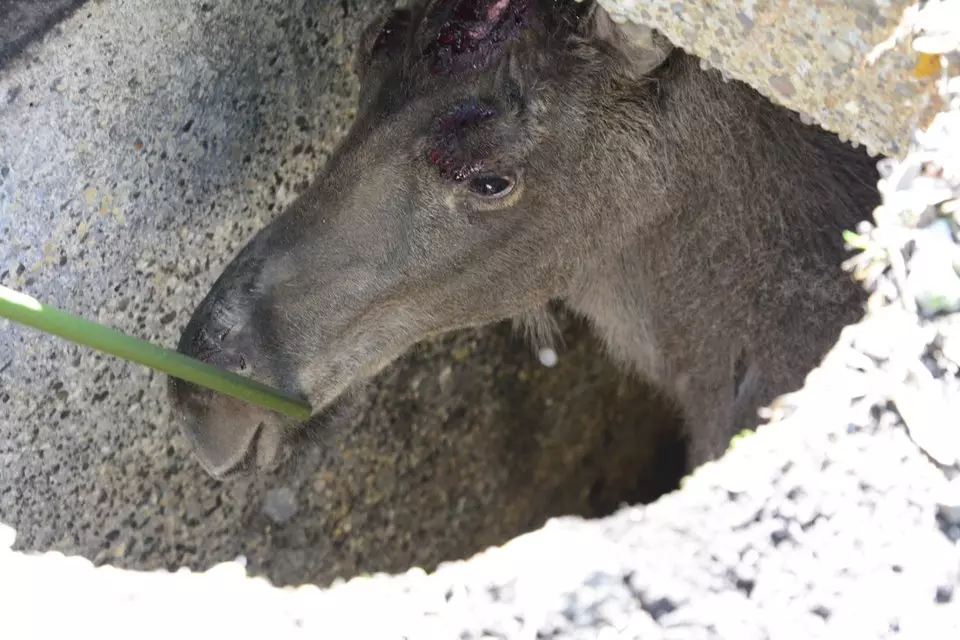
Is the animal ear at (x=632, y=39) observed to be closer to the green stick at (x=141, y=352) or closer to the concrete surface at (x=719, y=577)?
the concrete surface at (x=719, y=577)

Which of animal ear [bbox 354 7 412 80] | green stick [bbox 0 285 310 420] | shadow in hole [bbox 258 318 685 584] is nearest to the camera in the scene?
green stick [bbox 0 285 310 420]

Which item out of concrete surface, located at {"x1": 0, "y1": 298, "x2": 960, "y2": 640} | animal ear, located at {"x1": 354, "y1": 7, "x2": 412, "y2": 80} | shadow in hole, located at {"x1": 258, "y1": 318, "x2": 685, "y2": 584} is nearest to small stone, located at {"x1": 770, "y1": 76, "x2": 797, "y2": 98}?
concrete surface, located at {"x1": 0, "y1": 298, "x2": 960, "y2": 640}

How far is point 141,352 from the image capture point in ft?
6.24

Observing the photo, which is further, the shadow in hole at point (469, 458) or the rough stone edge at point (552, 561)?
the shadow in hole at point (469, 458)

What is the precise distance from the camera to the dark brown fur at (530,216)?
6.74ft

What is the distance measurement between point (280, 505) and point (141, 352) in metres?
1.26

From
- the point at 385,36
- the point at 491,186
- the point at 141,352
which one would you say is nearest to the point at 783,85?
the point at 491,186

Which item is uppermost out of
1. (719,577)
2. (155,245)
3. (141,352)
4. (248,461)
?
(719,577)

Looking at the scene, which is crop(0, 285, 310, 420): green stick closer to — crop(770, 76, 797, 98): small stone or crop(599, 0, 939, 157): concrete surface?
crop(599, 0, 939, 157): concrete surface

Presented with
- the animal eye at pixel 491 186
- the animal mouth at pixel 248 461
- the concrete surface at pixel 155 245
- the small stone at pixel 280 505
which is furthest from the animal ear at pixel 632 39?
the small stone at pixel 280 505

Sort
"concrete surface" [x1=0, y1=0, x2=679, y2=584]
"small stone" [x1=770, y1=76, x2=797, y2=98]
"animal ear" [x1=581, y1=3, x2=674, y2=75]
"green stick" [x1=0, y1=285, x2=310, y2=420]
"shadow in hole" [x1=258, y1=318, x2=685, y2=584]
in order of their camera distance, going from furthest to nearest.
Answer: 1. "shadow in hole" [x1=258, y1=318, x2=685, y2=584]
2. "concrete surface" [x1=0, y1=0, x2=679, y2=584]
3. "animal ear" [x1=581, y1=3, x2=674, y2=75]
4. "green stick" [x1=0, y1=285, x2=310, y2=420]
5. "small stone" [x1=770, y1=76, x2=797, y2=98]

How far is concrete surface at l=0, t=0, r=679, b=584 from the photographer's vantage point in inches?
91.8

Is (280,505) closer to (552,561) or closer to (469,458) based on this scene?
(469,458)


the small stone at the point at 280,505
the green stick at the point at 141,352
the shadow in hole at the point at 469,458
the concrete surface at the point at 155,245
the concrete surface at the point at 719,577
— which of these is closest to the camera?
the concrete surface at the point at 719,577
